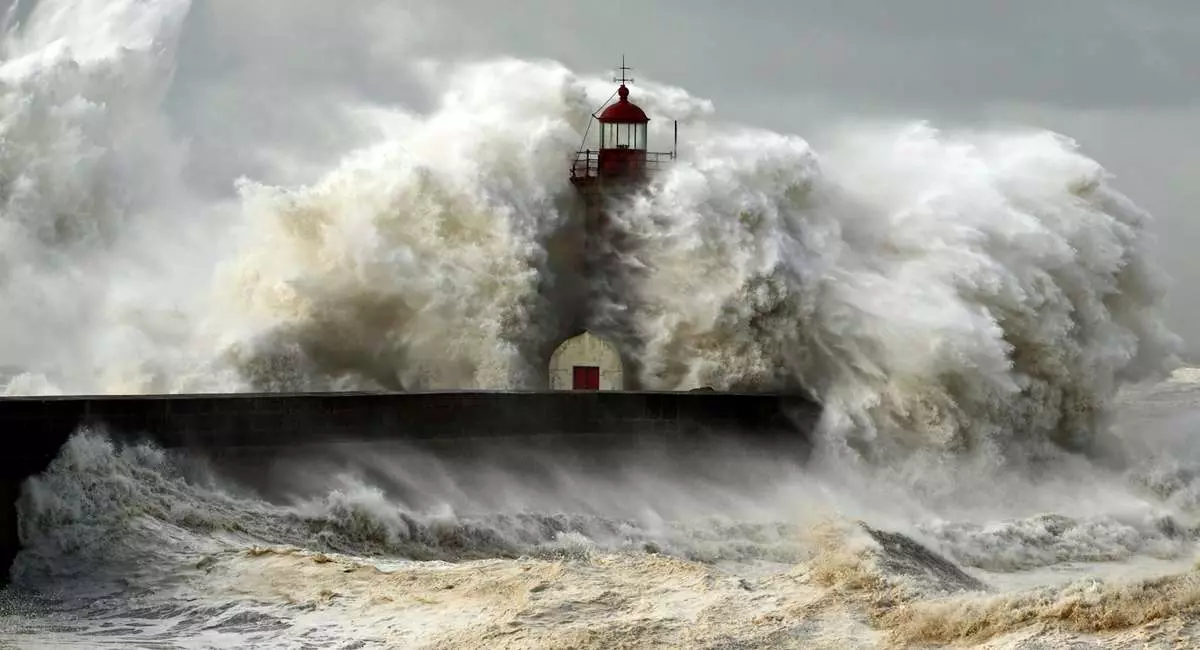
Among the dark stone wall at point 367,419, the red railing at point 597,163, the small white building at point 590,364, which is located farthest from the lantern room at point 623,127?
the dark stone wall at point 367,419

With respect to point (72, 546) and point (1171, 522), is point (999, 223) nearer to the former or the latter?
point (1171, 522)

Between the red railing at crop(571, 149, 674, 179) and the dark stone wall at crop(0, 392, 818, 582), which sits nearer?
the dark stone wall at crop(0, 392, 818, 582)

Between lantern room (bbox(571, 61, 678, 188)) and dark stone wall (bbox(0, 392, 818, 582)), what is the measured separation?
3.31 metres

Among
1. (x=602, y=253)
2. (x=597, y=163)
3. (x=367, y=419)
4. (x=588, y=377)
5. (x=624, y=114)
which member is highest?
(x=624, y=114)

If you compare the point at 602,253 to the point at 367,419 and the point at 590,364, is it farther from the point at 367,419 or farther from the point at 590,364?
the point at 367,419

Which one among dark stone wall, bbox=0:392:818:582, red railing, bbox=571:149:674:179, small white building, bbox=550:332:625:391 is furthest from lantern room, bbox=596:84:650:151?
dark stone wall, bbox=0:392:818:582

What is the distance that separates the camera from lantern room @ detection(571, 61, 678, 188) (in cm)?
1694

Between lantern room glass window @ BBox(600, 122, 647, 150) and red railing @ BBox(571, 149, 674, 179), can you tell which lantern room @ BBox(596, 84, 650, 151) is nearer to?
lantern room glass window @ BBox(600, 122, 647, 150)

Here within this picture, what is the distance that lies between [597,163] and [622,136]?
0.50 metres

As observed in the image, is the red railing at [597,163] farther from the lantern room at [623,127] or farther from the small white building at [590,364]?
the small white building at [590,364]

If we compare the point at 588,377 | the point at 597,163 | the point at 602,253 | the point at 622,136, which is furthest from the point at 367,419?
the point at 622,136

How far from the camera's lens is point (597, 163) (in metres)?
17.1

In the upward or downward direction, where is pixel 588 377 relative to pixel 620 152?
downward

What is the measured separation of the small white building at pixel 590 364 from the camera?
54.0ft
